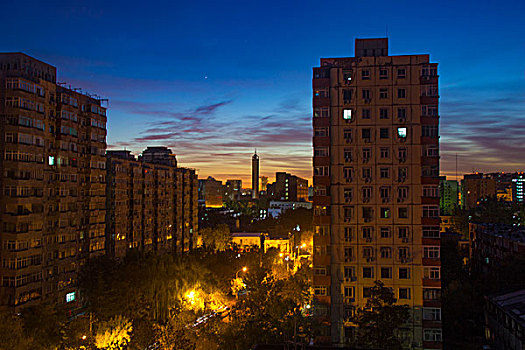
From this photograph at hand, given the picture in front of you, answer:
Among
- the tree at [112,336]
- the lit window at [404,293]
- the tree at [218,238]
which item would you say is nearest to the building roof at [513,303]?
the lit window at [404,293]

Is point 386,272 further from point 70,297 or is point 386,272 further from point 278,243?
point 278,243

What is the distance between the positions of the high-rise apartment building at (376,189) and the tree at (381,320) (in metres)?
4.37

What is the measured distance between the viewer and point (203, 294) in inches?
2149

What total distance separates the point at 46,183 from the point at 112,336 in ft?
86.2

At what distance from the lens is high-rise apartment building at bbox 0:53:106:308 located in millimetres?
48438

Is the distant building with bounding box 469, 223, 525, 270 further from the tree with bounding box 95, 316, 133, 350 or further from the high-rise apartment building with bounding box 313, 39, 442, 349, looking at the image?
the tree with bounding box 95, 316, 133, 350

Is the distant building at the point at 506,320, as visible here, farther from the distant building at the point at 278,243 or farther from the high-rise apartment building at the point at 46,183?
the distant building at the point at 278,243

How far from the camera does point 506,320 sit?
1800 inches

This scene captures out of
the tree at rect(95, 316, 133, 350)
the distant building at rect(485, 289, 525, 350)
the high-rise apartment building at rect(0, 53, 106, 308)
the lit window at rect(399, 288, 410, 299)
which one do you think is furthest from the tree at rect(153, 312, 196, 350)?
the distant building at rect(485, 289, 525, 350)

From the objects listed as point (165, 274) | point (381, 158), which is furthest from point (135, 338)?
point (381, 158)

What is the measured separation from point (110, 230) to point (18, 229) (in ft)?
74.4

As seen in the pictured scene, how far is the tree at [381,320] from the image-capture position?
34.8 metres

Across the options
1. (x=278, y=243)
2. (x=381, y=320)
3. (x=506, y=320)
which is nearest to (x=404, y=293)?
(x=381, y=320)

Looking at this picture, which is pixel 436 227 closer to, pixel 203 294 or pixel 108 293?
pixel 203 294
